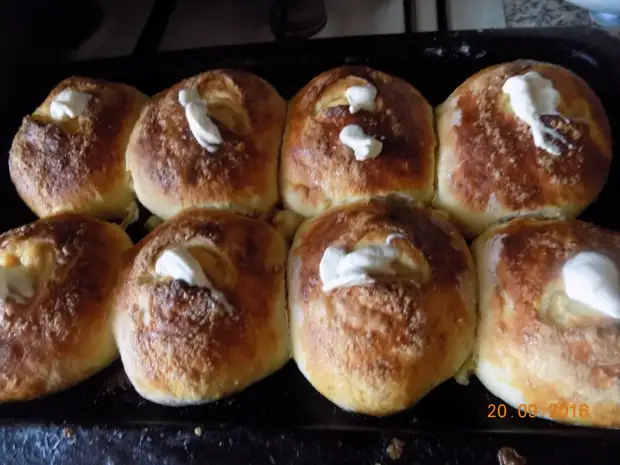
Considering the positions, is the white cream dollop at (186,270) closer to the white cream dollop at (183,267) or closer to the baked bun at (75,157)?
the white cream dollop at (183,267)

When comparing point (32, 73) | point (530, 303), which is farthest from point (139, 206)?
point (530, 303)

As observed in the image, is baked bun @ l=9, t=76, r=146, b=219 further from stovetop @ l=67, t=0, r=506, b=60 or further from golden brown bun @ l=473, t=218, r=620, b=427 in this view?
golden brown bun @ l=473, t=218, r=620, b=427

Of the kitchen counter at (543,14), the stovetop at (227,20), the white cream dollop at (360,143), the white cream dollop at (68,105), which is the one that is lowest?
the stovetop at (227,20)

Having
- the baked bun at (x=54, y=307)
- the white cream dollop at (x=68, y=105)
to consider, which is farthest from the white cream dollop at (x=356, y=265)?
the white cream dollop at (x=68, y=105)

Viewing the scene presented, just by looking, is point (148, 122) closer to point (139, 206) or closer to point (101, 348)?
point (139, 206)

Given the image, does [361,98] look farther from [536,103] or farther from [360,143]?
[536,103]
